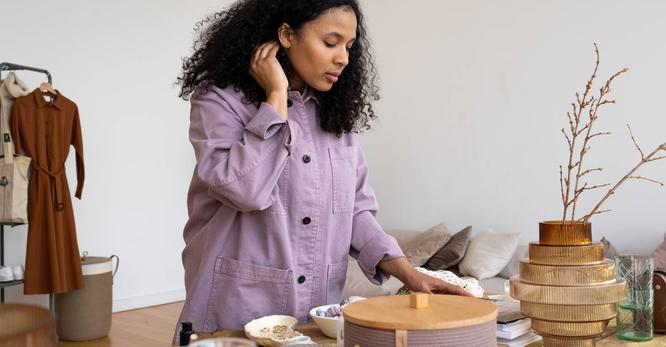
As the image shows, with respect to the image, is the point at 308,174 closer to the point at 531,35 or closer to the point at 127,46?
the point at 531,35

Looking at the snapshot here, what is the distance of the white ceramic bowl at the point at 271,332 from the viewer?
1312mm

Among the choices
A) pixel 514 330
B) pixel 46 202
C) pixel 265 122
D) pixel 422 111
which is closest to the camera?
pixel 514 330

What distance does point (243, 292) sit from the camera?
1.62 m

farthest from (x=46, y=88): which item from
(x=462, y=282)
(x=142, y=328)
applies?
(x=462, y=282)

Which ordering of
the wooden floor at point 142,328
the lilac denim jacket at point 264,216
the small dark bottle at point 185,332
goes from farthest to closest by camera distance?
the wooden floor at point 142,328
the lilac denim jacket at point 264,216
the small dark bottle at point 185,332

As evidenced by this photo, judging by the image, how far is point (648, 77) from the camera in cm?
455

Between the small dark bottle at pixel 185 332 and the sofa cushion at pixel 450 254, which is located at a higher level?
the small dark bottle at pixel 185 332

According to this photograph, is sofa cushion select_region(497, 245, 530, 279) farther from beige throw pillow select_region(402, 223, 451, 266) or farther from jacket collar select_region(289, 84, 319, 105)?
jacket collar select_region(289, 84, 319, 105)

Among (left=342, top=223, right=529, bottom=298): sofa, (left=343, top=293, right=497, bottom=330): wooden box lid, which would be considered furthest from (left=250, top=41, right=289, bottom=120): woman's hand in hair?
(left=342, top=223, right=529, bottom=298): sofa

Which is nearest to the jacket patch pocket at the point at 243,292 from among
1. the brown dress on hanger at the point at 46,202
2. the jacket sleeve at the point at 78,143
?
the brown dress on hanger at the point at 46,202

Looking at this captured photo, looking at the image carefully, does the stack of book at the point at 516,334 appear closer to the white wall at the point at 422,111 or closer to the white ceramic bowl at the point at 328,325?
the white ceramic bowl at the point at 328,325

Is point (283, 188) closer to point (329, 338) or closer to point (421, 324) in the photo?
point (329, 338)

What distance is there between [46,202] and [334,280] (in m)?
3.36

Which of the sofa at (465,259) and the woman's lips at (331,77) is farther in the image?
the sofa at (465,259)
